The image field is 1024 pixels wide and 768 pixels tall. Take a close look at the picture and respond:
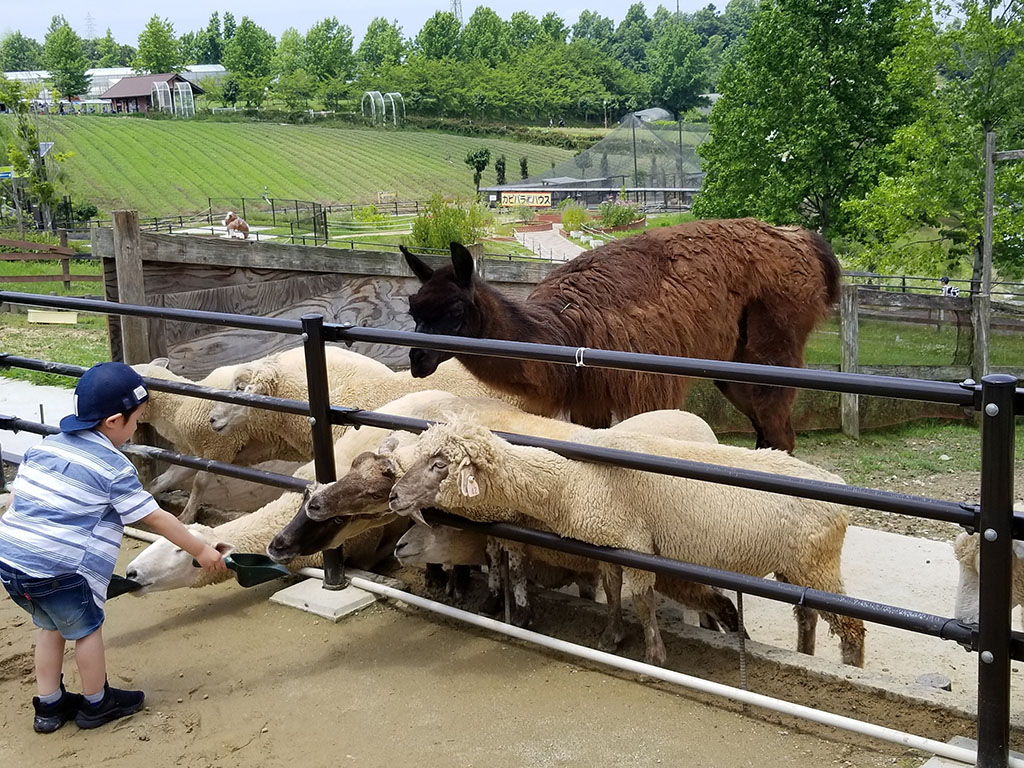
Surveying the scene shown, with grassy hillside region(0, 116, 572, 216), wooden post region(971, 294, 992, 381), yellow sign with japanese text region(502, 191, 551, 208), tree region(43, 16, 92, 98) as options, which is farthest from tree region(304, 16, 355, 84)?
wooden post region(971, 294, 992, 381)

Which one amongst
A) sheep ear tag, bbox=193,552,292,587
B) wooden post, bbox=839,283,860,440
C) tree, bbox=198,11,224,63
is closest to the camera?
sheep ear tag, bbox=193,552,292,587

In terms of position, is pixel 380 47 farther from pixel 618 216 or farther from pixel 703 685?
pixel 703 685

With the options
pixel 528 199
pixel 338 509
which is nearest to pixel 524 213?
pixel 528 199

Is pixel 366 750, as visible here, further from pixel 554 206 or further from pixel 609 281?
pixel 554 206

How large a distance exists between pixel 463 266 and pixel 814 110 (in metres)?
23.5

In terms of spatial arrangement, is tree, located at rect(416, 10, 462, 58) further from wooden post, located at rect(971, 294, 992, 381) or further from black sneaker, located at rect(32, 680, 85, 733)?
black sneaker, located at rect(32, 680, 85, 733)

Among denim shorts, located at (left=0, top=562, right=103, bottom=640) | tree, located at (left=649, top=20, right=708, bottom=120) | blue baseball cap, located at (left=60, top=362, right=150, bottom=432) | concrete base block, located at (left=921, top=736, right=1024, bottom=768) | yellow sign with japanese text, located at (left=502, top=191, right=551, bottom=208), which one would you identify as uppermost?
tree, located at (left=649, top=20, right=708, bottom=120)

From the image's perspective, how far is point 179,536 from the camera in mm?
3359

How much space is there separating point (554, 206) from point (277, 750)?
66.8 m

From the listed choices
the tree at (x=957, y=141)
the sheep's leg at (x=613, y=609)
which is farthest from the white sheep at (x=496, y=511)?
the tree at (x=957, y=141)

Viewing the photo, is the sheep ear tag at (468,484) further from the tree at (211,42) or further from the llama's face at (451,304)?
the tree at (211,42)

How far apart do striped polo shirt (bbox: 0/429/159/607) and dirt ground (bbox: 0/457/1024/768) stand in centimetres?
55

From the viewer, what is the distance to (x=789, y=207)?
27219 millimetres

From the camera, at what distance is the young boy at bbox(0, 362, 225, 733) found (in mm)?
3158
